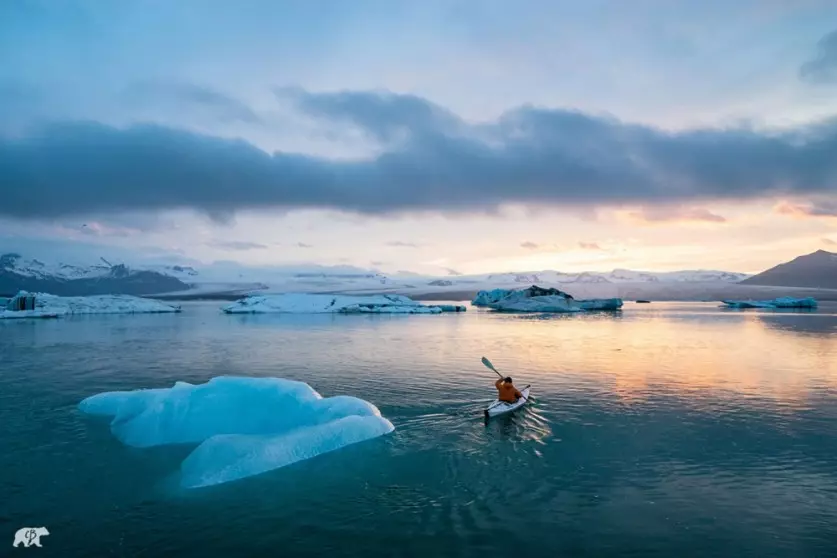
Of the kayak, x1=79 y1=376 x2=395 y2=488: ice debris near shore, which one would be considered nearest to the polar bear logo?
x1=79 y1=376 x2=395 y2=488: ice debris near shore

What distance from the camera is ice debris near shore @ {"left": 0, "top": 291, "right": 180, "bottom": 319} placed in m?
52.9

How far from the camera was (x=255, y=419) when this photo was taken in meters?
10.4

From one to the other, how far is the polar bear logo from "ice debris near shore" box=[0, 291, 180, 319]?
55.9 m

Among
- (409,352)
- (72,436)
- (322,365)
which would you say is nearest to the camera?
(72,436)

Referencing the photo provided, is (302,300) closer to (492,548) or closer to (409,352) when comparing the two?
(409,352)

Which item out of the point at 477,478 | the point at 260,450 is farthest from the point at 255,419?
the point at 477,478

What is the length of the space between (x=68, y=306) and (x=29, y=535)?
195ft

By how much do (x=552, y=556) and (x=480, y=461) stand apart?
3.25 m

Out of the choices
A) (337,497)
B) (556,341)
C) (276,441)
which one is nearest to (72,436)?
(276,441)

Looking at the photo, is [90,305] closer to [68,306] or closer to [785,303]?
[68,306]

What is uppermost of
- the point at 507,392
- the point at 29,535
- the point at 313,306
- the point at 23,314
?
the point at 313,306

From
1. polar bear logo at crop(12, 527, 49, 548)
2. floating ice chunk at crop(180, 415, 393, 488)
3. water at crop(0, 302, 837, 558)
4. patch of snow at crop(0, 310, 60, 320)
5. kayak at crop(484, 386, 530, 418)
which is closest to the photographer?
polar bear logo at crop(12, 527, 49, 548)

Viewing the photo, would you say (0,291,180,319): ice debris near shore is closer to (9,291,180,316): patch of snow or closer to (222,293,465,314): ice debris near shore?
(9,291,180,316): patch of snow

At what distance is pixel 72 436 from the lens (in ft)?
34.9
